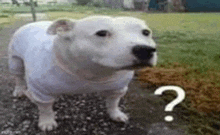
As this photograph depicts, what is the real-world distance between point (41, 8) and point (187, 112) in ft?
9.03

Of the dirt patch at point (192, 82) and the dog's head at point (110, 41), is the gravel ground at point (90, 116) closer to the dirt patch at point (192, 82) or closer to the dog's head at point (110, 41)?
the dirt patch at point (192, 82)

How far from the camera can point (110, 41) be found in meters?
1.06

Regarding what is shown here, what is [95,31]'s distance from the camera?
1087 mm

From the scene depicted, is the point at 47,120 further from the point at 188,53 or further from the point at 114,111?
the point at 188,53

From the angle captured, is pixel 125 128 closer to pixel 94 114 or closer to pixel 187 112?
pixel 94 114

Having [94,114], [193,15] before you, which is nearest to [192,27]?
[193,15]

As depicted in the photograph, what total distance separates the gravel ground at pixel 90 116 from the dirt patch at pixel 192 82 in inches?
9.3

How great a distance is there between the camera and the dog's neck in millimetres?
1170

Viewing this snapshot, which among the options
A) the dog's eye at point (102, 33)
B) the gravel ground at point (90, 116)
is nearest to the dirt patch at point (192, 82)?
the gravel ground at point (90, 116)

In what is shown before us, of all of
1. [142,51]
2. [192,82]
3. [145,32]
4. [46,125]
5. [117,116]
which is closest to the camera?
[142,51]

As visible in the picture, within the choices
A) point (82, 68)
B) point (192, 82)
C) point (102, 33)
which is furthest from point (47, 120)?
point (192, 82)

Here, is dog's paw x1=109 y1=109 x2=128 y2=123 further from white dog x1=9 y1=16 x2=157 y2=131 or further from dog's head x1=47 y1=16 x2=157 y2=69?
dog's head x1=47 y1=16 x2=157 y2=69

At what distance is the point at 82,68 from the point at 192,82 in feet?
5.21

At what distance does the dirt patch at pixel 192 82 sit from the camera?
2037mm
